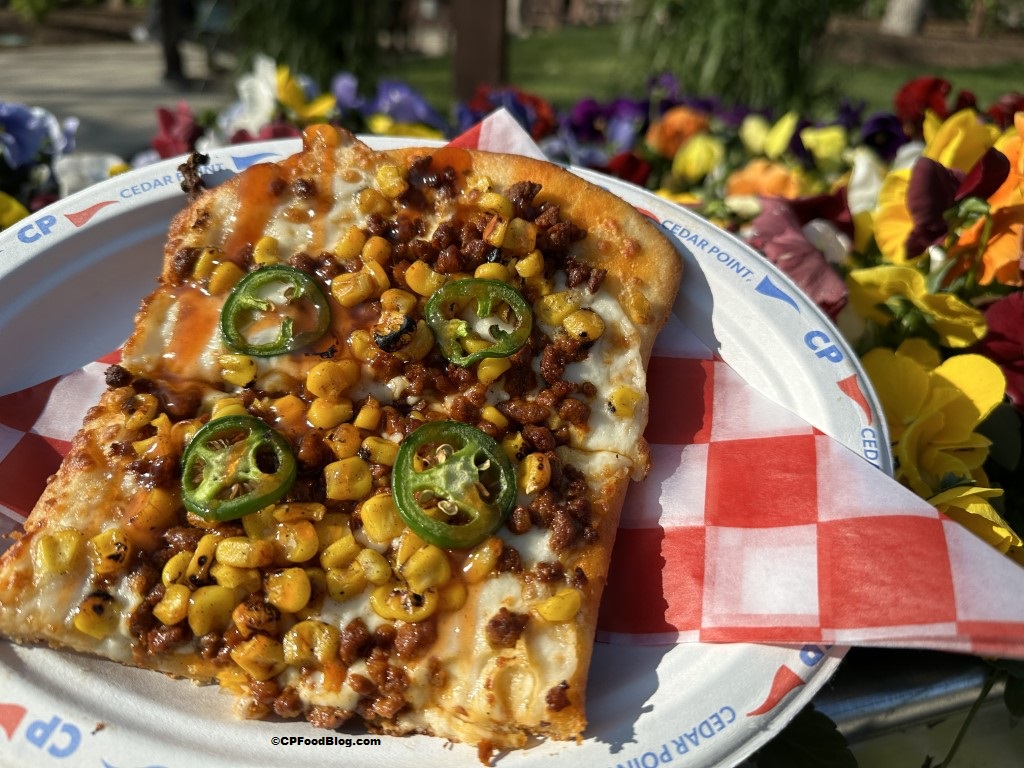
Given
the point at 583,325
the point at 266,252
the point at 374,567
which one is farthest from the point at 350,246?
the point at 374,567

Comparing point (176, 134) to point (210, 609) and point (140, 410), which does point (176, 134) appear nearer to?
point (140, 410)

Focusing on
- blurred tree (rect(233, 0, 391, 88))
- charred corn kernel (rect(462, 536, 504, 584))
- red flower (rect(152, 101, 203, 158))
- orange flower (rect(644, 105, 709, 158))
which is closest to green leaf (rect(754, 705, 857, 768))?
charred corn kernel (rect(462, 536, 504, 584))

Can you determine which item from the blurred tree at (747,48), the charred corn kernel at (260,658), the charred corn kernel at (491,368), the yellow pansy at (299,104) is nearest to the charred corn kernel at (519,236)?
the charred corn kernel at (491,368)

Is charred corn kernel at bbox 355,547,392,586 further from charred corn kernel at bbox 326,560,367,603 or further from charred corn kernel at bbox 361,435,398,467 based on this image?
charred corn kernel at bbox 361,435,398,467

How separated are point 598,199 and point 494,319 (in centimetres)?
55

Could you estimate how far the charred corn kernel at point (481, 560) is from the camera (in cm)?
200

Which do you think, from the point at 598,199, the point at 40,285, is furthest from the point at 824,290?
the point at 40,285

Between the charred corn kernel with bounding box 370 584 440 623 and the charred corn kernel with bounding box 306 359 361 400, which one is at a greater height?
the charred corn kernel with bounding box 306 359 361 400

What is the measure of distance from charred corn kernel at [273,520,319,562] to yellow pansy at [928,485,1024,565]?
161 cm

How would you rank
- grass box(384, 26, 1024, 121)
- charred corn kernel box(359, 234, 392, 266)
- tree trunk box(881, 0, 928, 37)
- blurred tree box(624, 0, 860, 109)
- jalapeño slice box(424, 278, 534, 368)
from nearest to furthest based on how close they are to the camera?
1. jalapeño slice box(424, 278, 534, 368)
2. charred corn kernel box(359, 234, 392, 266)
3. blurred tree box(624, 0, 860, 109)
4. grass box(384, 26, 1024, 121)
5. tree trunk box(881, 0, 928, 37)

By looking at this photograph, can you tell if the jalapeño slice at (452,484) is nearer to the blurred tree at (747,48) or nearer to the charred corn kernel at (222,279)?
the charred corn kernel at (222,279)

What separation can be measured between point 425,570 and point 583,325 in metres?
0.84

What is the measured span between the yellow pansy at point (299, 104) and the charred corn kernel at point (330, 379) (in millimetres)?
1750

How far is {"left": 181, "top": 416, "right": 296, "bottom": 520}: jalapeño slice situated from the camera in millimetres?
2012
